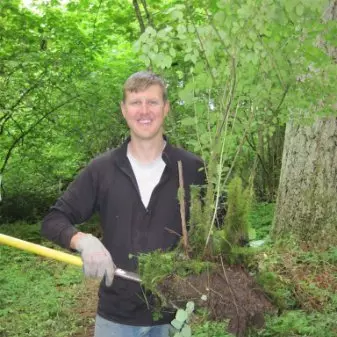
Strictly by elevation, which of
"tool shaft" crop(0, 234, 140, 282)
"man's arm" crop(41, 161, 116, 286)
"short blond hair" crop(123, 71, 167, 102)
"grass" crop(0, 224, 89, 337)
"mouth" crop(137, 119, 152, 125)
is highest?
"short blond hair" crop(123, 71, 167, 102)

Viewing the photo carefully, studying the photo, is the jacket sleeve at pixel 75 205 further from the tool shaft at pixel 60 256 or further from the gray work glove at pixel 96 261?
the gray work glove at pixel 96 261

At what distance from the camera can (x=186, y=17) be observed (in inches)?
90.7

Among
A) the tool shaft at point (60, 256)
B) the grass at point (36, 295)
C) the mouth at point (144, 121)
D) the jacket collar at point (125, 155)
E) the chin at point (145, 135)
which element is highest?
the mouth at point (144, 121)

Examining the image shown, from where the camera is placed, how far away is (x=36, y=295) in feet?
19.7

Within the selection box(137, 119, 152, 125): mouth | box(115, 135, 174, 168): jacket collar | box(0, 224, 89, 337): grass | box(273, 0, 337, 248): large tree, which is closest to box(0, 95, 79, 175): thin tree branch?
box(0, 224, 89, 337): grass

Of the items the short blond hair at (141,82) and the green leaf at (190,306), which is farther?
the short blond hair at (141,82)

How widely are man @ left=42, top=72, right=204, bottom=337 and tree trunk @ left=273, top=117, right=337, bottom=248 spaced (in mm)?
2824

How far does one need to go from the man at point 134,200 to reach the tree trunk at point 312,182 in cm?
282

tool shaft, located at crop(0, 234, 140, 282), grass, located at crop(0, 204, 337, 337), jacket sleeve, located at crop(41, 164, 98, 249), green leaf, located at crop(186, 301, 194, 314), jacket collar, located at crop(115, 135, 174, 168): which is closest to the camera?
green leaf, located at crop(186, 301, 194, 314)

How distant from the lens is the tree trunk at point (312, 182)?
497 cm

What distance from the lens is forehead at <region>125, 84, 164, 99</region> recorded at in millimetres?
2438

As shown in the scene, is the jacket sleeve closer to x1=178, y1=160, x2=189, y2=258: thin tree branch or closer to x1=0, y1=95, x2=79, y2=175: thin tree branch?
x1=178, y1=160, x2=189, y2=258: thin tree branch

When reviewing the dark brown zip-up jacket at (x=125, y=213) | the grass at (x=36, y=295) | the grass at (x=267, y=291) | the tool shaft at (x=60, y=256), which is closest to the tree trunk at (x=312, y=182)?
the grass at (x=267, y=291)

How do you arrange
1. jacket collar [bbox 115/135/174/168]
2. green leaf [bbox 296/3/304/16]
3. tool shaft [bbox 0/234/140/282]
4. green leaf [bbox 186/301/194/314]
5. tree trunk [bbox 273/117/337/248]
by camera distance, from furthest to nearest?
tree trunk [bbox 273/117/337/248] → jacket collar [bbox 115/135/174/168] → tool shaft [bbox 0/234/140/282] → green leaf [bbox 296/3/304/16] → green leaf [bbox 186/301/194/314]
